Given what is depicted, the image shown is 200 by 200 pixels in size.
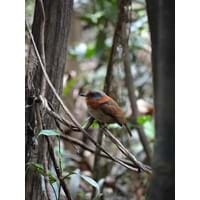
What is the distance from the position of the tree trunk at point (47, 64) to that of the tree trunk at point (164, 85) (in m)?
0.35

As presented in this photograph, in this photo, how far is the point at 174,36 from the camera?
3.93 feet

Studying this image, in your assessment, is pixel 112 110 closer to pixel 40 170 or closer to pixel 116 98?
pixel 40 170

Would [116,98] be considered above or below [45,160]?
above

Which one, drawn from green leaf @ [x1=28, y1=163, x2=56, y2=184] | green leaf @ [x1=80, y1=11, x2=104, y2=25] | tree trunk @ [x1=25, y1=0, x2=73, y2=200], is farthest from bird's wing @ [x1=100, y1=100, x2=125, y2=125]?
green leaf @ [x1=80, y1=11, x2=104, y2=25]

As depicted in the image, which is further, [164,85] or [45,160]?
[45,160]

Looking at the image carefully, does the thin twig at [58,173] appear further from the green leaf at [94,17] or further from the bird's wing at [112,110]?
the green leaf at [94,17]

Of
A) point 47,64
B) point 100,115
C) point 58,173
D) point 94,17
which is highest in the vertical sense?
point 94,17

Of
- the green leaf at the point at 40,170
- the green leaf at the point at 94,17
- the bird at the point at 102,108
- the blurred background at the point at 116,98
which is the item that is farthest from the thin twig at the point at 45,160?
the green leaf at the point at 94,17

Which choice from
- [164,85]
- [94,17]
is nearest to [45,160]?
[164,85]

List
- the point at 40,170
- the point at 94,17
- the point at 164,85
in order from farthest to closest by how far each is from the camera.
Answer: the point at 94,17 → the point at 40,170 → the point at 164,85

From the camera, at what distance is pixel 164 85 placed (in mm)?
1178

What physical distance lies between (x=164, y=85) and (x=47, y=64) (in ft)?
1.37
